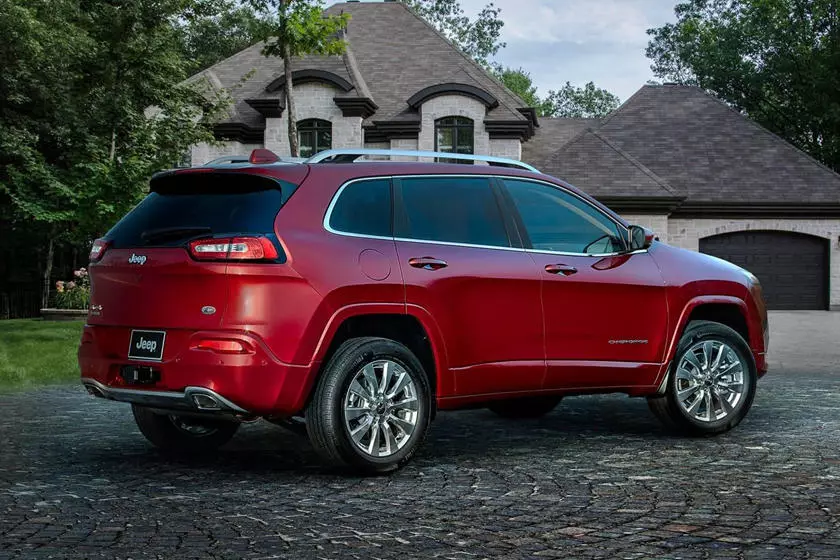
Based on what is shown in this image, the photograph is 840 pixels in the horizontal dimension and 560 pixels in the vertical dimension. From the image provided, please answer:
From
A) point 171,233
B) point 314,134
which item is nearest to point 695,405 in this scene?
point 171,233

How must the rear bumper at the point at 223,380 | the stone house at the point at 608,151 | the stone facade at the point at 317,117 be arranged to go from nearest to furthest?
1. the rear bumper at the point at 223,380
2. the stone house at the point at 608,151
3. the stone facade at the point at 317,117

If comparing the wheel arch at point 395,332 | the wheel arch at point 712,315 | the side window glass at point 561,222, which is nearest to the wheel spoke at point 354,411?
the wheel arch at point 395,332

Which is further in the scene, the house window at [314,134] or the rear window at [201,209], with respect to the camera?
the house window at [314,134]

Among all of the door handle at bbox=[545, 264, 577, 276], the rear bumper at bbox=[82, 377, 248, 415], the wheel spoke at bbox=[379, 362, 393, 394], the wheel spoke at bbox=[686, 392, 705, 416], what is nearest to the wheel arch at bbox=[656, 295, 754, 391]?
the wheel spoke at bbox=[686, 392, 705, 416]

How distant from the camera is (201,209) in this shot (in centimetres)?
661

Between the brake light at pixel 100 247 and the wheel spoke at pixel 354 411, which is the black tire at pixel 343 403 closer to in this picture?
the wheel spoke at pixel 354 411

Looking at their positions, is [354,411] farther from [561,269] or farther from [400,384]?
[561,269]

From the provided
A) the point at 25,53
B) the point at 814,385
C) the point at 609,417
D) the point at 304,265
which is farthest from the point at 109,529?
the point at 25,53

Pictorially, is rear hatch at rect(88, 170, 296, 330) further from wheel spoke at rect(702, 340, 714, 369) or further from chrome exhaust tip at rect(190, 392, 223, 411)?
wheel spoke at rect(702, 340, 714, 369)

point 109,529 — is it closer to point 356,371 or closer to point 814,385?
point 356,371

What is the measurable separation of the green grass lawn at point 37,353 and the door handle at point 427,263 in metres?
7.47

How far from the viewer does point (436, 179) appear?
24.0 ft

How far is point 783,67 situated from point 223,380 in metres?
47.2

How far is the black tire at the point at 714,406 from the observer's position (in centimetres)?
809
